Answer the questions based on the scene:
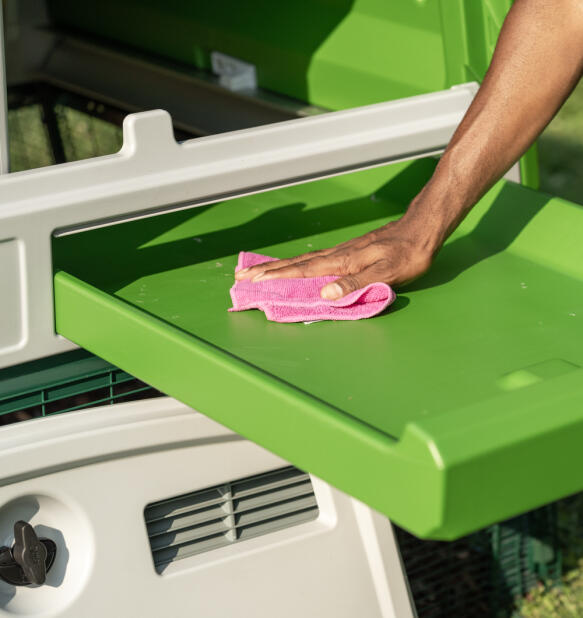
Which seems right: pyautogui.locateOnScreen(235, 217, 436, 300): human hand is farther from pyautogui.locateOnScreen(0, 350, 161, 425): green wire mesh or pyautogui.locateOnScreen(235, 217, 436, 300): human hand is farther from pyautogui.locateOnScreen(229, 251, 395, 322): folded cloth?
pyautogui.locateOnScreen(0, 350, 161, 425): green wire mesh

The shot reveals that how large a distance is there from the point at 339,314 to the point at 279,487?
0.36m

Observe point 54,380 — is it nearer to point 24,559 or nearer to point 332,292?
point 24,559

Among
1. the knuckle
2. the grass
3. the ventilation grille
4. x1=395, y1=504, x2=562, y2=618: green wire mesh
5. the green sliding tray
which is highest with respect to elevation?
the knuckle

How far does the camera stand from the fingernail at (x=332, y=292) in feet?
4.48

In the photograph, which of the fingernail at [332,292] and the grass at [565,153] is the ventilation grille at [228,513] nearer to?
the fingernail at [332,292]

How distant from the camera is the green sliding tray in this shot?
950 millimetres

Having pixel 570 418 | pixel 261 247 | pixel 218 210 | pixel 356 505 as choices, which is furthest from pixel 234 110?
pixel 570 418

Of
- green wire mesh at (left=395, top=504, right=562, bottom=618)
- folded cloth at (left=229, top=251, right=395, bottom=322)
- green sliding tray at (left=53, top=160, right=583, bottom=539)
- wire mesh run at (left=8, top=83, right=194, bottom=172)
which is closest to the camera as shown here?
green sliding tray at (left=53, top=160, right=583, bottom=539)

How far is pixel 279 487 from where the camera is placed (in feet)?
5.19

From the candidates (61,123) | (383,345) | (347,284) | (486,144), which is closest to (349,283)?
(347,284)

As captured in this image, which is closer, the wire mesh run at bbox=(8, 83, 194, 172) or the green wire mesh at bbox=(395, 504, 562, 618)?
the green wire mesh at bbox=(395, 504, 562, 618)

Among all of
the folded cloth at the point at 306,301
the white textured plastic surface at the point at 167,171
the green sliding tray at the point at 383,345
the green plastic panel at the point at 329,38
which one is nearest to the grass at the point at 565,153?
the green plastic panel at the point at 329,38

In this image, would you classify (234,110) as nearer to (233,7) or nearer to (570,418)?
(233,7)

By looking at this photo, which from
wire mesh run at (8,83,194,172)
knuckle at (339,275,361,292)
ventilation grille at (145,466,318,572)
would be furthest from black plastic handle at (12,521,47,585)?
wire mesh run at (8,83,194,172)
